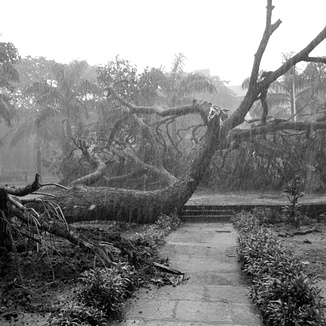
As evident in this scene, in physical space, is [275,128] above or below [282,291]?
above

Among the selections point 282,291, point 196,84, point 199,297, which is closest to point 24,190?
point 199,297

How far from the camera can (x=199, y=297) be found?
410 cm

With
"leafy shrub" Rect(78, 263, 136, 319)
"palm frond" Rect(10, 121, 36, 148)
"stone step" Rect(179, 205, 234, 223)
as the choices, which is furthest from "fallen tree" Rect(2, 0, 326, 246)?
"palm frond" Rect(10, 121, 36, 148)

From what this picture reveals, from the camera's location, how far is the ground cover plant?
136 inches

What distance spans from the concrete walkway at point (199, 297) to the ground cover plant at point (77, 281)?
204mm

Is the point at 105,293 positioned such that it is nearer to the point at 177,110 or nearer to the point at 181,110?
the point at 181,110

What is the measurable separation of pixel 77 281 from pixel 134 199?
3769 millimetres

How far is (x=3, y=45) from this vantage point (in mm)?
15797

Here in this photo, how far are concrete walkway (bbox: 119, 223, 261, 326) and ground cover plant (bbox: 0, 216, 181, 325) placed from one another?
204 mm

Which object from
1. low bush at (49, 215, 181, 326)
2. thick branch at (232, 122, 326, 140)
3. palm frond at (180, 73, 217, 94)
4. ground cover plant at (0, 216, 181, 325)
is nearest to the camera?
low bush at (49, 215, 181, 326)

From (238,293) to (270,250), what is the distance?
79 centimetres

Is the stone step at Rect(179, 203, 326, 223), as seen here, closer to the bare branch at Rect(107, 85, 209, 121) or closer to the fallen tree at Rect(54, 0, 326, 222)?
the fallen tree at Rect(54, 0, 326, 222)

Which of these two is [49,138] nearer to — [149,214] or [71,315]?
[149,214]

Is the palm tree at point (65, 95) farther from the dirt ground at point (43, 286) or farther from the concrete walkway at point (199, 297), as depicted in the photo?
the dirt ground at point (43, 286)
